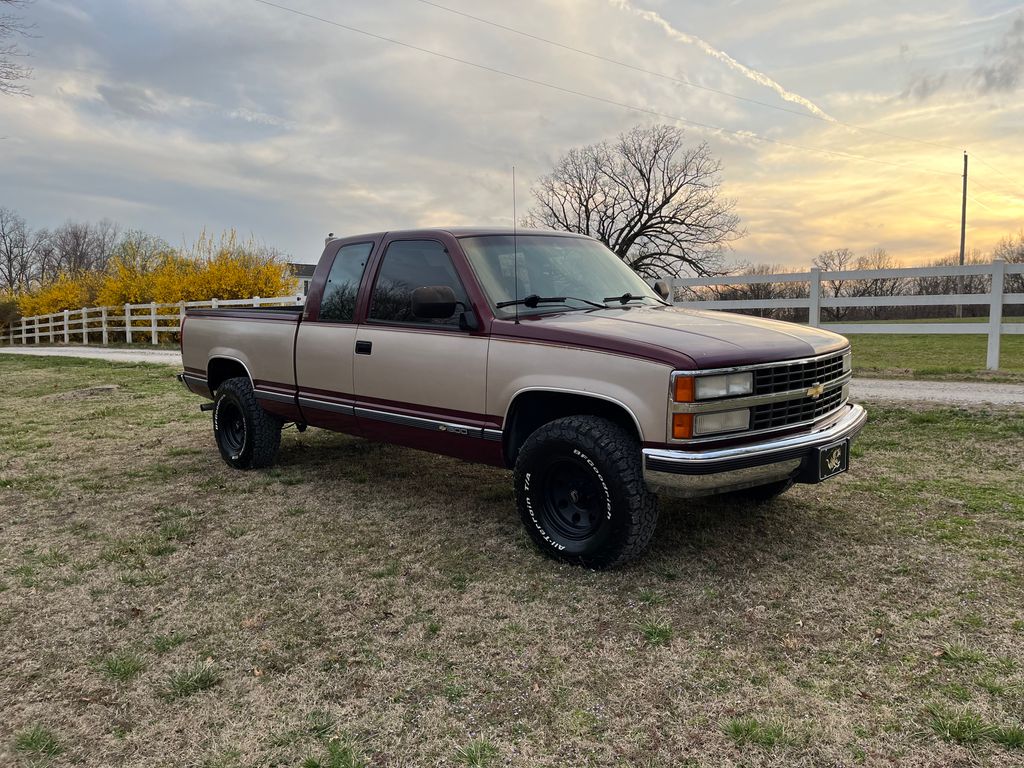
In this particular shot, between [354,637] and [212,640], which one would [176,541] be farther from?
[354,637]

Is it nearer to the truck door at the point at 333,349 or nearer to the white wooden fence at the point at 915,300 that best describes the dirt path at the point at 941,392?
the white wooden fence at the point at 915,300

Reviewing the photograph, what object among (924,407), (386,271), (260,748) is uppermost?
(386,271)

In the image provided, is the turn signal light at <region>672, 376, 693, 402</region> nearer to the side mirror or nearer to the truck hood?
the truck hood

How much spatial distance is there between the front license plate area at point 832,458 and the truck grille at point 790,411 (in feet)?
0.62

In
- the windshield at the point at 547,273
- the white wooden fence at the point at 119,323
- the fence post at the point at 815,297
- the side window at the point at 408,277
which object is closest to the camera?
the windshield at the point at 547,273

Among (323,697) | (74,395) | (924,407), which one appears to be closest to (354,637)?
(323,697)

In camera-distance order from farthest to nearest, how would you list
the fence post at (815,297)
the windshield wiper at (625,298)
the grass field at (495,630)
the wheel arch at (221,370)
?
the fence post at (815,297) < the wheel arch at (221,370) < the windshield wiper at (625,298) < the grass field at (495,630)

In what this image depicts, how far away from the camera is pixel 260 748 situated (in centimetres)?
236

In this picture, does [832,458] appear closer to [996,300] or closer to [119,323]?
[996,300]

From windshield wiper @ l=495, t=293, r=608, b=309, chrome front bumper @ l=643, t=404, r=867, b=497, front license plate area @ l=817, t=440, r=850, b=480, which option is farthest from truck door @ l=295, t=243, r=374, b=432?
front license plate area @ l=817, t=440, r=850, b=480

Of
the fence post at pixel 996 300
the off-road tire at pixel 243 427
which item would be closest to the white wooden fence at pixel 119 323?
the off-road tire at pixel 243 427

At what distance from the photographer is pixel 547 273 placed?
439cm

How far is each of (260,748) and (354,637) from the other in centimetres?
74

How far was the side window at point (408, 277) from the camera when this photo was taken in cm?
432
